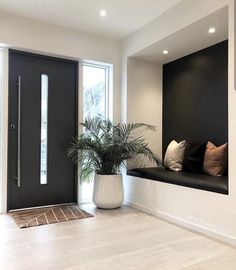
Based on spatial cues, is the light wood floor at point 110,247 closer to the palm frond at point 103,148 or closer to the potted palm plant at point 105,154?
the potted palm plant at point 105,154

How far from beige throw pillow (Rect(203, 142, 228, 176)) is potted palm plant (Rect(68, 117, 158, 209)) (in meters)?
0.99

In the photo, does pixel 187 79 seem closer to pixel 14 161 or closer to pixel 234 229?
pixel 234 229

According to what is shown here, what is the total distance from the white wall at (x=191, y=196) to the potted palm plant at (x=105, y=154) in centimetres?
39

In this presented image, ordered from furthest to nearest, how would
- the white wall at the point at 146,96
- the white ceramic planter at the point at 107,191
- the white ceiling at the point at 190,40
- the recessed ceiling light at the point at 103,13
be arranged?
the white wall at the point at 146,96
the white ceramic planter at the point at 107,191
the recessed ceiling light at the point at 103,13
the white ceiling at the point at 190,40

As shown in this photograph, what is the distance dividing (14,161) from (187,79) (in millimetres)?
2848

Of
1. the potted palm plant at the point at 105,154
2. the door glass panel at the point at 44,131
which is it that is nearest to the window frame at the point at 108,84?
the potted palm plant at the point at 105,154

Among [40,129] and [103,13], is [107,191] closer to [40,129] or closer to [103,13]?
[40,129]

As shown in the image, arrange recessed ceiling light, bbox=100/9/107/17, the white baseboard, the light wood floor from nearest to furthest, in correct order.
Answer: the light wood floor → the white baseboard → recessed ceiling light, bbox=100/9/107/17

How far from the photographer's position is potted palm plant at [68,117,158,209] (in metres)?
3.76

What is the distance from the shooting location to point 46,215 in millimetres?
3498

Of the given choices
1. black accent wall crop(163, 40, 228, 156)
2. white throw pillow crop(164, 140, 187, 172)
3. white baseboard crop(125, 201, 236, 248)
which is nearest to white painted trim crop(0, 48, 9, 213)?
white baseboard crop(125, 201, 236, 248)

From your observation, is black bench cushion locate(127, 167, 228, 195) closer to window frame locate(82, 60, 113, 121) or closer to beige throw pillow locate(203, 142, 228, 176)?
beige throw pillow locate(203, 142, 228, 176)

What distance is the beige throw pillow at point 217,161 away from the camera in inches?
127

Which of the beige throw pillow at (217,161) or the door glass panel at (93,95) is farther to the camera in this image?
the door glass panel at (93,95)
